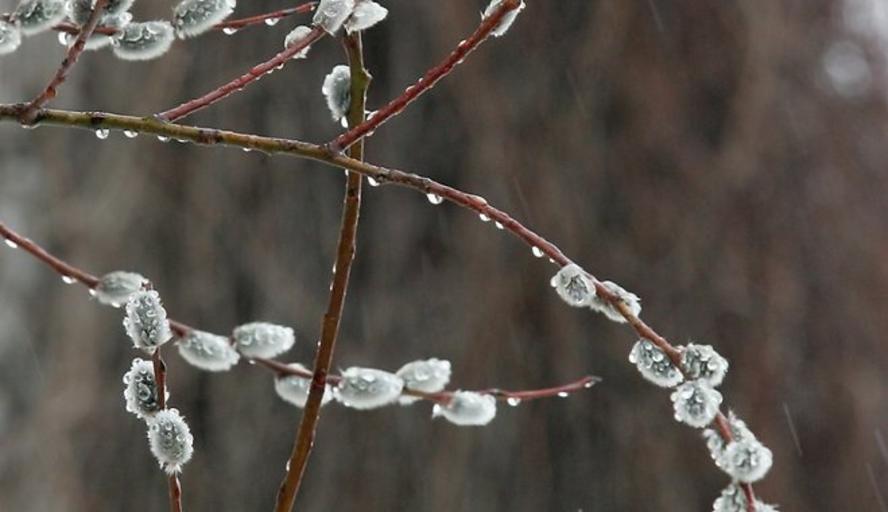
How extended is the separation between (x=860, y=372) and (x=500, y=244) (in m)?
0.71

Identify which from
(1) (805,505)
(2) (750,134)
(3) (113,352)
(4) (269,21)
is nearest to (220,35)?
(3) (113,352)

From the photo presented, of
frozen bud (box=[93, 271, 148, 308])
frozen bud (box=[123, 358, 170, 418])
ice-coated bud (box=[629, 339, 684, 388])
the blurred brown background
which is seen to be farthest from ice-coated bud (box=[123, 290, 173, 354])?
the blurred brown background

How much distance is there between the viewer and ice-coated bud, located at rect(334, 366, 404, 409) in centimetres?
62

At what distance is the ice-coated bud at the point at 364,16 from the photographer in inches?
21.4

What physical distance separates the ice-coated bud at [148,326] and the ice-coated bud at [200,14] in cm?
14

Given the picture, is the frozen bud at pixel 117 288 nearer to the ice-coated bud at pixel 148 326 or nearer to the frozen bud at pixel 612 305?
the ice-coated bud at pixel 148 326

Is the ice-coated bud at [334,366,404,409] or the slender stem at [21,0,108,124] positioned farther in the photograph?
the ice-coated bud at [334,366,404,409]

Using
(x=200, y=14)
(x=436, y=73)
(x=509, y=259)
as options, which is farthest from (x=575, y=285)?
(x=509, y=259)

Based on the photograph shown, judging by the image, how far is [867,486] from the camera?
6.90ft

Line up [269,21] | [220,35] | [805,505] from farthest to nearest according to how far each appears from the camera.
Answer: [220,35], [805,505], [269,21]

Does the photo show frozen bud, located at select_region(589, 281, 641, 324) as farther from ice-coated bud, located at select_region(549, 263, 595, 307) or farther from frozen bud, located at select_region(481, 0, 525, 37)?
frozen bud, located at select_region(481, 0, 525, 37)

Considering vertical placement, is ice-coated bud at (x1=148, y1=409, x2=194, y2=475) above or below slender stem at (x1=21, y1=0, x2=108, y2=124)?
below

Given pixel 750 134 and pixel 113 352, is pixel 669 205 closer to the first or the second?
pixel 750 134

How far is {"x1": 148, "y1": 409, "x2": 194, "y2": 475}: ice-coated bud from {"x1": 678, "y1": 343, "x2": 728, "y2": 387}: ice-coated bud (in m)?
0.23
